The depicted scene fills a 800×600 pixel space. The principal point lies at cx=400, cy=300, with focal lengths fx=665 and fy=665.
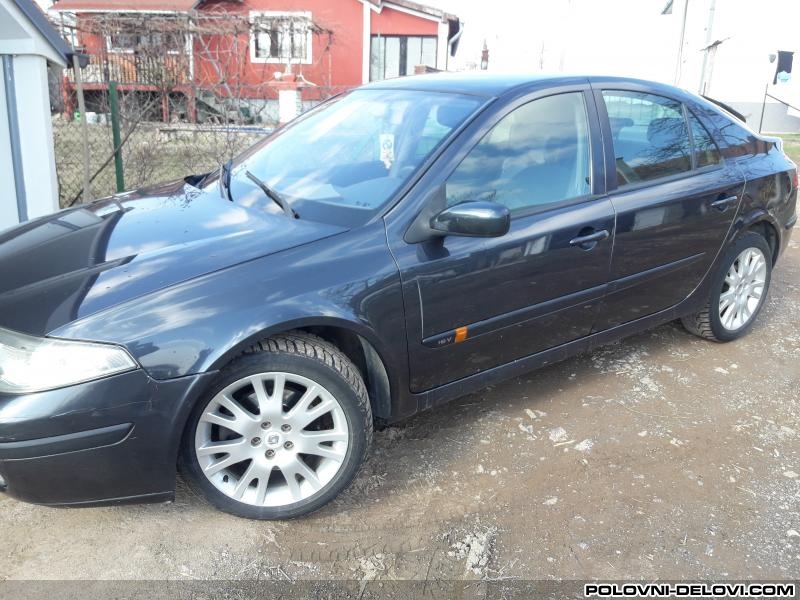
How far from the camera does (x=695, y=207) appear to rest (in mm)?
3613

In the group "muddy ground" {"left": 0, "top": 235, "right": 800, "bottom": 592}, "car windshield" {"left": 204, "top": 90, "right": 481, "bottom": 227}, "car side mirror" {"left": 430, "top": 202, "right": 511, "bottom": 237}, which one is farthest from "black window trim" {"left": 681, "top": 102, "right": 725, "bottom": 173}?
"car side mirror" {"left": 430, "top": 202, "right": 511, "bottom": 237}

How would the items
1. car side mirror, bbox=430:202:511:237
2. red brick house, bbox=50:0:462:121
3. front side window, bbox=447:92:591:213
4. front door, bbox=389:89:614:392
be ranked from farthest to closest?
red brick house, bbox=50:0:462:121
front side window, bbox=447:92:591:213
front door, bbox=389:89:614:392
car side mirror, bbox=430:202:511:237

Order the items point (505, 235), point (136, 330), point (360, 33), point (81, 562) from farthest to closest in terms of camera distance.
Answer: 1. point (360, 33)
2. point (505, 235)
3. point (81, 562)
4. point (136, 330)

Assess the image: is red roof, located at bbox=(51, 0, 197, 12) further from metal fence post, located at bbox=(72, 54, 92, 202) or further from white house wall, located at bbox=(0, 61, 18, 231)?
white house wall, located at bbox=(0, 61, 18, 231)

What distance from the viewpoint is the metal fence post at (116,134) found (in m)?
6.58

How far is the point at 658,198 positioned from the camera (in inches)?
135

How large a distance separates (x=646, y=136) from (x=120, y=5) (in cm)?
2057

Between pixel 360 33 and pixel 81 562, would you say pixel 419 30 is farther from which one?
pixel 81 562

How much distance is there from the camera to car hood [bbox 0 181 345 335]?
2.26 meters

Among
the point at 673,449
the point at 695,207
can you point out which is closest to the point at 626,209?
the point at 695,207

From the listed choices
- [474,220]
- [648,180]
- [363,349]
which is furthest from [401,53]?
[363,349]

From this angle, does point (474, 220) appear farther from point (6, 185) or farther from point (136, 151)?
point (136, 151)

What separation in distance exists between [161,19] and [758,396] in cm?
1159

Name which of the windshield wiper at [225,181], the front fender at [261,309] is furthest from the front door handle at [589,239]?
the windshield wiper at [225,181]
